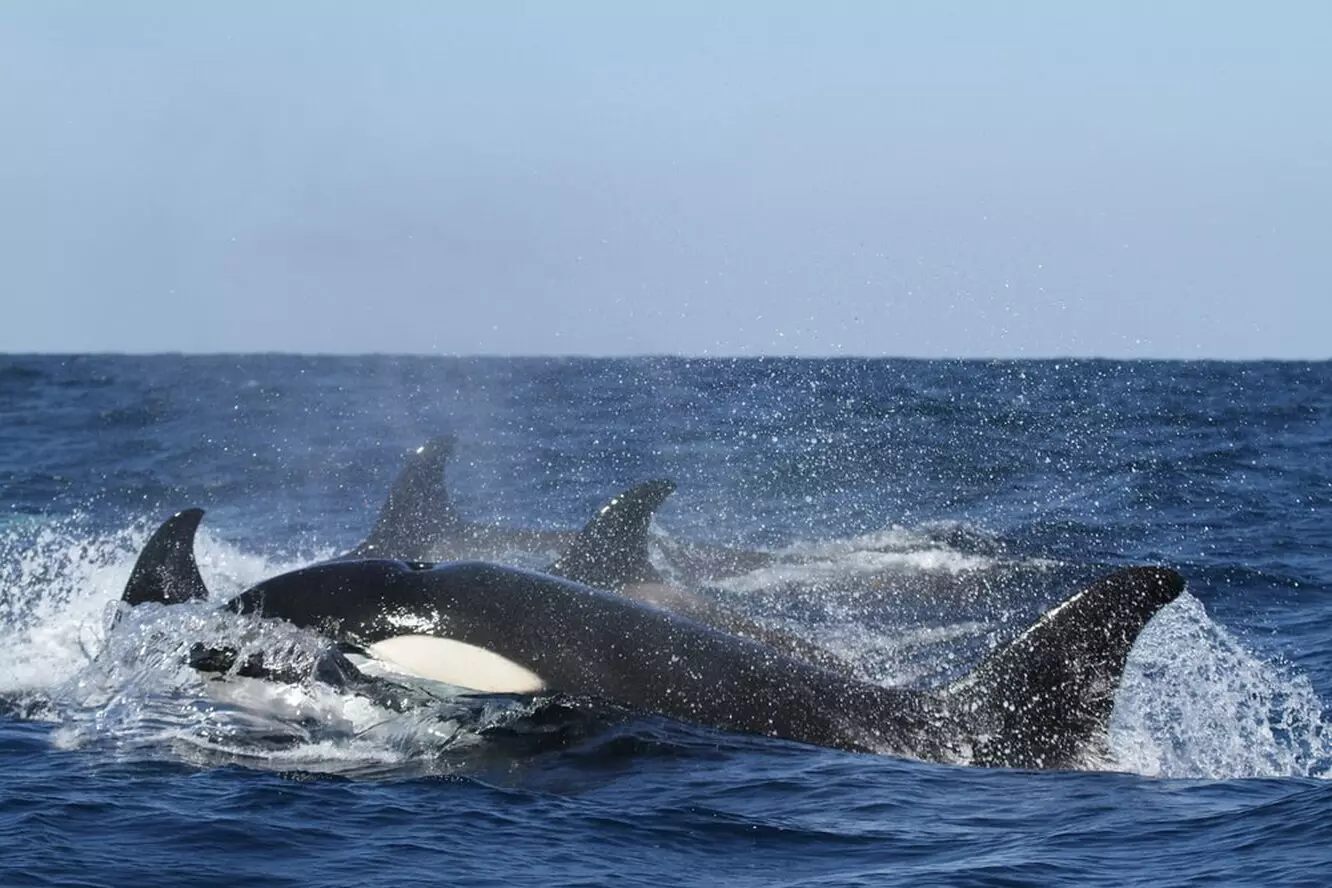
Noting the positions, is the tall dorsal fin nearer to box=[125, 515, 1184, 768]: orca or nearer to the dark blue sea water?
the dark blue sea water

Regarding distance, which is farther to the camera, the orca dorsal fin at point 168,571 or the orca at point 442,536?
the orca at point 442,536

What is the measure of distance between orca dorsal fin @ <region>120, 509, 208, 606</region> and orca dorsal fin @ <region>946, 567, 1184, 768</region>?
16.6 feet

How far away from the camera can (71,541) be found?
19625mm

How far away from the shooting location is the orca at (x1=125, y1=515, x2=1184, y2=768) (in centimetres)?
814

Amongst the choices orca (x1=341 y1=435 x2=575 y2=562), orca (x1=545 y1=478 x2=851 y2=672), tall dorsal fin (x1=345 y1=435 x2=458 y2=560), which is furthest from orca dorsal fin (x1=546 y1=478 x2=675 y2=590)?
tall dorsal fin (x1=345 y1=435 x2=458 y2=560)

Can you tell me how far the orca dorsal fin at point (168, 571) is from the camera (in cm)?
1075

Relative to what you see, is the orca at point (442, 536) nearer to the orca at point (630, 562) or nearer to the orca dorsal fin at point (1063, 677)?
the orca at point (630, 562)

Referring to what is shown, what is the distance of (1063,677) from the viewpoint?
8.17 metres

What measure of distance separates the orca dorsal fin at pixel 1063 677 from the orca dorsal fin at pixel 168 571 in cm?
505

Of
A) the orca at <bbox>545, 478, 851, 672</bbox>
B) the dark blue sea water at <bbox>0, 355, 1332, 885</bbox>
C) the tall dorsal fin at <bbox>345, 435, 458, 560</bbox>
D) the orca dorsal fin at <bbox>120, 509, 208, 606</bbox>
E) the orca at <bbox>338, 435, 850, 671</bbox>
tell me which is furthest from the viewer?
the tall dorsal fin at <bbox>345, 435, 458, 560</bbox>

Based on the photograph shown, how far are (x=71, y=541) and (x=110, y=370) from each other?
146 ft

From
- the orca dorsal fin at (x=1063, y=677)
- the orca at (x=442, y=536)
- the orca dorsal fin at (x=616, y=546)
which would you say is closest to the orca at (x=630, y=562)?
the orca dorsal fin at (x=616, y=546)

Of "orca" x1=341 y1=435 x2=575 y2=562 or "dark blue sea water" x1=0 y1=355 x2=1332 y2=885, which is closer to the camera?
"dark blue sea water" x1=0 y1=355 x2=1332 y2=885

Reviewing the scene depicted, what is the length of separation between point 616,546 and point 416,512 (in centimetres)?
357
